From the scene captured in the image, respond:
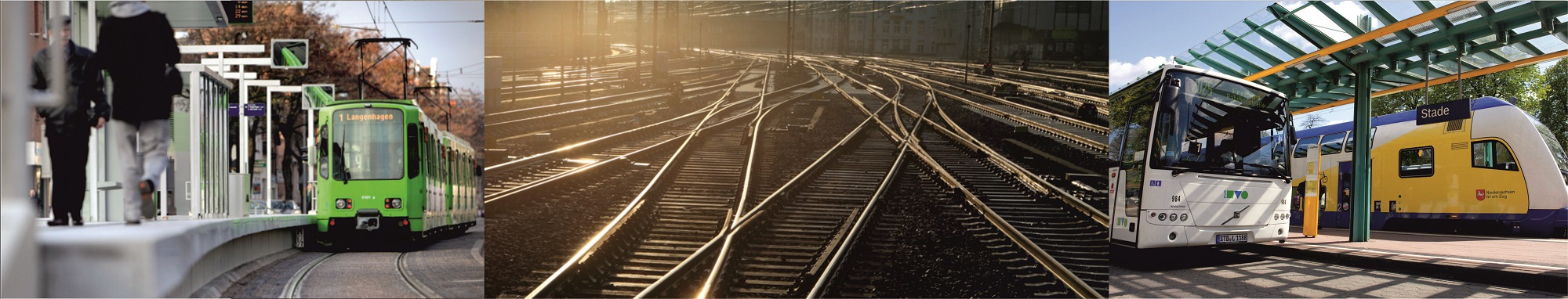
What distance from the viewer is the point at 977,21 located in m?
6.12

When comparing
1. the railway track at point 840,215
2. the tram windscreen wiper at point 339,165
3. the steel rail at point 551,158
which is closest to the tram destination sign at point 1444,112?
the railway track at point 840,215

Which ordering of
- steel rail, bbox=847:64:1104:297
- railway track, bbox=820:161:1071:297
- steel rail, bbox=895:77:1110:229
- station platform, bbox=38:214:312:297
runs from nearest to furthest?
station platform, bbox=38:214:312:297
railway track, bbox=820:161:1071:297
steel rail, bbox=847:64:1104:297
steel rail, bbox=895:77:1110:229

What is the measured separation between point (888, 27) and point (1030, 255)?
1.86m

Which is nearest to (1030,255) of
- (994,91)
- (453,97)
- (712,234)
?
(994,91)

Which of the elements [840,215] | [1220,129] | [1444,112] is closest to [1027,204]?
[840,215]

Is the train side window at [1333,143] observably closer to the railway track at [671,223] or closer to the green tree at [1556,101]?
the green tree at [1556,101]

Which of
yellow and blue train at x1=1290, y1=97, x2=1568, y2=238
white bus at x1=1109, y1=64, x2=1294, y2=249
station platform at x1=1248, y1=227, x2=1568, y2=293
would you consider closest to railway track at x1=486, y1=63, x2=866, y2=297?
white bus at x1=1109, y1=64, x2=1294, y2=249

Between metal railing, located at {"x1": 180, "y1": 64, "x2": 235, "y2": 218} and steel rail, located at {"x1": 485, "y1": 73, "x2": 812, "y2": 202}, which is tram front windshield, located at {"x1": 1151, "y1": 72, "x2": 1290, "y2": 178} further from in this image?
metal railing, located at {"x1": 180, "y1": 64, "x2": 235, "y2": 218}

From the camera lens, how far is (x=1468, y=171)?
480 inches

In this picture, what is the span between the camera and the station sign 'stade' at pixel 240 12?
26.2ft

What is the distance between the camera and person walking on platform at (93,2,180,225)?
312 cm

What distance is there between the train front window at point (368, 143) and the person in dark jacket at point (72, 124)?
8356 mm

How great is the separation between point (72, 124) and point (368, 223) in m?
8.67

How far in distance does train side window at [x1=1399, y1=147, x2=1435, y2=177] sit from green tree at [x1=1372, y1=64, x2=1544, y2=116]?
0.78 meters
